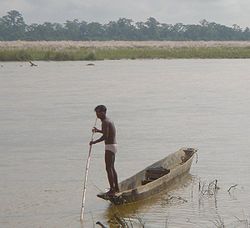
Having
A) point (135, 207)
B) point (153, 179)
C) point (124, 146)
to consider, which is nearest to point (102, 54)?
point (124, 146)

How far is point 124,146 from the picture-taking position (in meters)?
17.5

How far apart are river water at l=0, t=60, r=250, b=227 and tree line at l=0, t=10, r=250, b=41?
82.7m

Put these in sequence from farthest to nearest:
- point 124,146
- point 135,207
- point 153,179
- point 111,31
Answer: point 111,31 < point 124,146 < point 153,179 < point 135,207

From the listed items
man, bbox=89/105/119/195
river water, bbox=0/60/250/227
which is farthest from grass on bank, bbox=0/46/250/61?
man, bbox=89/105/119/195

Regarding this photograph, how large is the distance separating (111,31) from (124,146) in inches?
4363

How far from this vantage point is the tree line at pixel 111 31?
4732 inches

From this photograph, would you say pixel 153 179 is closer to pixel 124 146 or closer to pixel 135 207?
pixel 135 207

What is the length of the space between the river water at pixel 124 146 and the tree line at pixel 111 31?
271 feet

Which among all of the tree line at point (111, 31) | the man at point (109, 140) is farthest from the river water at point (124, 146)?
the tree line at point (111, 31)

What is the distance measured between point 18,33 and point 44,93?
89.6 m

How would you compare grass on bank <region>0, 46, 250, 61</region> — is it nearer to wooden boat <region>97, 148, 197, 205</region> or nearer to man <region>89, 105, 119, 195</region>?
wooden boat <region>97, 148, 197, 205</region>

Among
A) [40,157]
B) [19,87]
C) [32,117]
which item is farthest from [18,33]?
[40,157]

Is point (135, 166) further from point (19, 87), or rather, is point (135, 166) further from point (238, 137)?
point (19, 87)

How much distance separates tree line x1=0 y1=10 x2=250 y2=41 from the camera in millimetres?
120188
